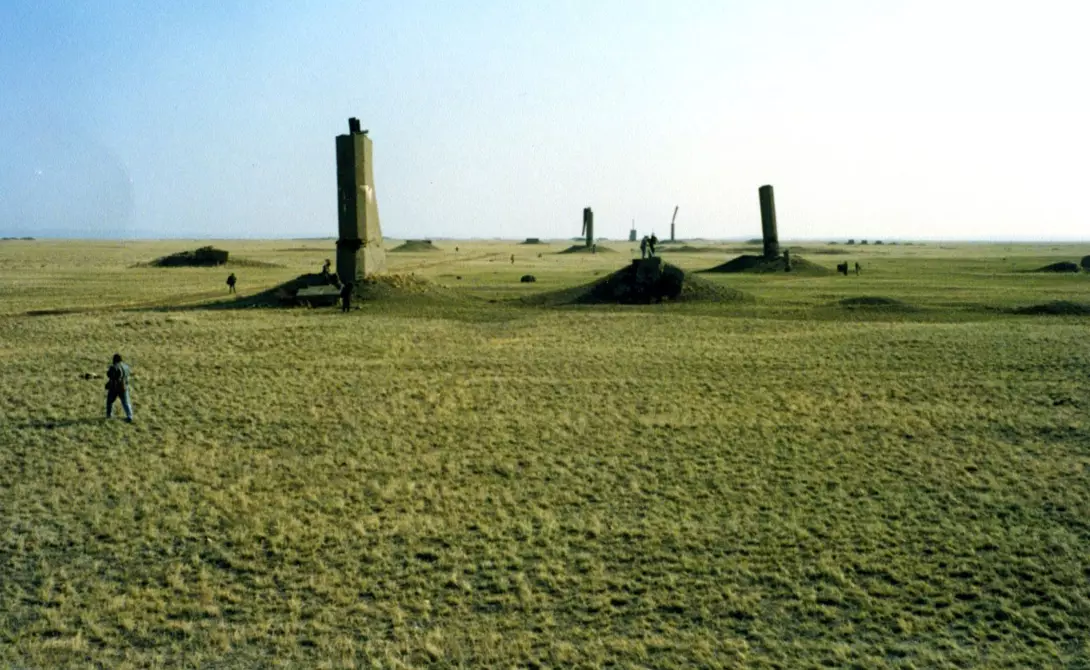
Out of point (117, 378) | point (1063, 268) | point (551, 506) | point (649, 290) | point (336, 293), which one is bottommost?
point (551, 506)

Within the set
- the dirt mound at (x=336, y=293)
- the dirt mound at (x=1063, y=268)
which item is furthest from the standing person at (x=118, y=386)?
→ the dirt mound at (x=1063, y=268)

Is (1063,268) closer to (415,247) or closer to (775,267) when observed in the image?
(775,267)

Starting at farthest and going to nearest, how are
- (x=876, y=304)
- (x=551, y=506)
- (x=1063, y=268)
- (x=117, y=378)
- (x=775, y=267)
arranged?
1. (x=775, y=267)
2. (x=1063, y=268)
3. (x=876, y=304)
4. (x=117, y=378)
5. (x=551, y=506)

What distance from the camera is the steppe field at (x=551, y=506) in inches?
307

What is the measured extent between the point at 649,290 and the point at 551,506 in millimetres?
24518

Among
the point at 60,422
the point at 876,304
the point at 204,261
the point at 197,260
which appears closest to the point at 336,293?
the point at 60,422

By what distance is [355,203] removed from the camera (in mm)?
33062

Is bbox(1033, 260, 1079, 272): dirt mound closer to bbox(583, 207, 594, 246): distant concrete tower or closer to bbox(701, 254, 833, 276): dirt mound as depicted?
bbox(701, 254, 833, 276): dirt mound

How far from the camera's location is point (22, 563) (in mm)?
9211

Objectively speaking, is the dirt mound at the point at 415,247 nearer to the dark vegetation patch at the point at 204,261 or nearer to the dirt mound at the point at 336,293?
the dark vegetation patch at the point at 204,261

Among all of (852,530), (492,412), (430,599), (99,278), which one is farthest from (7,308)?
(852,530)

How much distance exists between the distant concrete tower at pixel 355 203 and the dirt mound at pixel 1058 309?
978 inches

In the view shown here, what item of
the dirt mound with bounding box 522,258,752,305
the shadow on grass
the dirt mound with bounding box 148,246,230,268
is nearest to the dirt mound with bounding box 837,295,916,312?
the dirt mound with bounding box 522,258,752,305

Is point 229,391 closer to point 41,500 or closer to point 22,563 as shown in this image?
point 41,500
